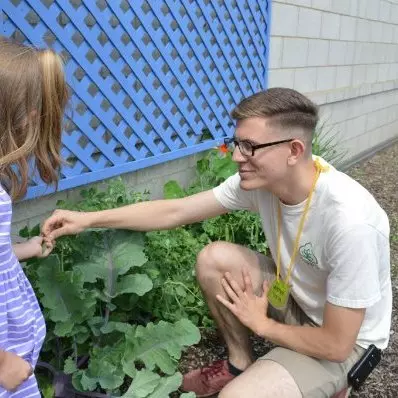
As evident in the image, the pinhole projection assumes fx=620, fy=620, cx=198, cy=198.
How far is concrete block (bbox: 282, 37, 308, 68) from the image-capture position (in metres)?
5.20

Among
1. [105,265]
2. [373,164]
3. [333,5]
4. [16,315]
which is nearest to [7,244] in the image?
[16,315]

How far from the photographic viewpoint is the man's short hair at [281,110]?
2080 millimetres

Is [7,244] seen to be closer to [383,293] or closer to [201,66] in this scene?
[383,293]

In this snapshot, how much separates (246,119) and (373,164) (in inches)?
227

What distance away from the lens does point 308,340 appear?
210 cm

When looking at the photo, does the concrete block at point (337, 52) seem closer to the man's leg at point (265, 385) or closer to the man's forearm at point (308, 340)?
the man's forearm at point (308, 340)

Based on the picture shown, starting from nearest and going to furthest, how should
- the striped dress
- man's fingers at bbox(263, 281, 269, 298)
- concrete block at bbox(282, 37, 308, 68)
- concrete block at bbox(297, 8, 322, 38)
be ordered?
the striped dress < man's fingers at bbox(263, 281, 269, 298) < concrete block at bbox(282, 37, 308, 68) < concrete block at bbox(297, 8, 322, 38)

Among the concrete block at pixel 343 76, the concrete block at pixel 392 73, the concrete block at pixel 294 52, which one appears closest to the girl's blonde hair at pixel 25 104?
the concrete block at pixel 294 52

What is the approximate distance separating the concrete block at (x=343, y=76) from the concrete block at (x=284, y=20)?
141cm

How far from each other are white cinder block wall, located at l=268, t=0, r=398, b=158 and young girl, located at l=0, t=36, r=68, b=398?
3.61 meters

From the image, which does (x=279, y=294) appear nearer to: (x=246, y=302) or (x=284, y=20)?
(x=246, y=302)

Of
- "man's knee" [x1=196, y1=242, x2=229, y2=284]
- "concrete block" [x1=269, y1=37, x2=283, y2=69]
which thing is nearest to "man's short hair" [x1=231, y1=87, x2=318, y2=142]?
"man's knee" [x1=196, y1=242, x2=229, y2=284]

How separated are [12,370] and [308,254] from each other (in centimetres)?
111

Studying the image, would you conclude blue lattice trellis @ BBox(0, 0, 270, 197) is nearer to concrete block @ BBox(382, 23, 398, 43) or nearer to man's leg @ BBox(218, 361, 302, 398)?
man's leg @ BBox(218, 361, 302, 398)
